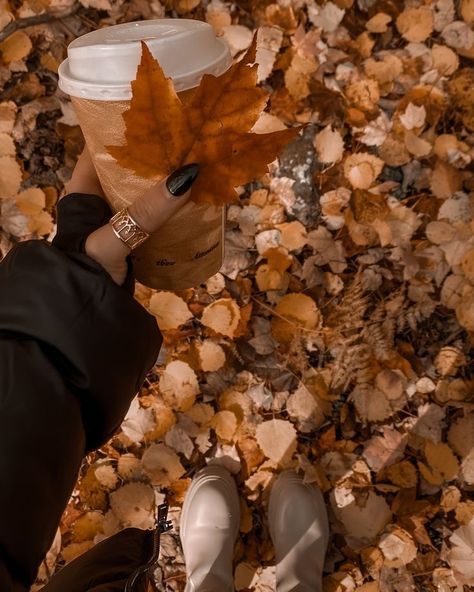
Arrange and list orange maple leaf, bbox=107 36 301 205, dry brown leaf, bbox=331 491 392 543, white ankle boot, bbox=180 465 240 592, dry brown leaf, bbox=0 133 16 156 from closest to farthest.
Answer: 1. orange maple leaf, bbox=107 36 301 205
2. white ankle boot, bbox=180 465 240 592
3. dry brown leaf, bbox=331 491 392 543
4. dry brown leaf, bbox=0 133 16 156

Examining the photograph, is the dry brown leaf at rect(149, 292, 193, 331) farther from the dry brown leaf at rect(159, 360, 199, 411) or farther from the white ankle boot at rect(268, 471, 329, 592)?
the white ankle boot at rect(268, 471, 329, 592)

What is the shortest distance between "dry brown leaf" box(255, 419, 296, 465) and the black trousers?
1.84 feet

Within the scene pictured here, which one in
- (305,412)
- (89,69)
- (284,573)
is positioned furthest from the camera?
(305,412)

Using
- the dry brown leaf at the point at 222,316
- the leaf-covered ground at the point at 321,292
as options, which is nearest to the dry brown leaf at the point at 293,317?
the leaf-covered ground at the point at 321,292

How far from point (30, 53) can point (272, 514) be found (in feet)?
4.76

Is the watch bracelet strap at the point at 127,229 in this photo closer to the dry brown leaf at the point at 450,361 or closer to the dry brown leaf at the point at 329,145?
the dry brown leaf at the point at 329,145

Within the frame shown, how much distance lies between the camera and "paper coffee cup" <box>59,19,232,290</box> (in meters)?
0.75

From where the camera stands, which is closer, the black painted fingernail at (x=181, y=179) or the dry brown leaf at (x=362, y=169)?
the black painted fingernail at (x=181, y=179)

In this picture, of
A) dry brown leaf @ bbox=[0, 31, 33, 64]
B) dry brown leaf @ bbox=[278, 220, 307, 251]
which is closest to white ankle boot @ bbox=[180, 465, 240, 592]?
dry brown leaf @ bbox=[278, 220, 307, 251]

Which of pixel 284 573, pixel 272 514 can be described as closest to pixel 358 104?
pixel 272 514

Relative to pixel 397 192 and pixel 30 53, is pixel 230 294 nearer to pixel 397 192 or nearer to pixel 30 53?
pixel 397 192

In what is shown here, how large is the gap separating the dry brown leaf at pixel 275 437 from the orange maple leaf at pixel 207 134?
2.61 ft

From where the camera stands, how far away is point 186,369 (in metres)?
1.42

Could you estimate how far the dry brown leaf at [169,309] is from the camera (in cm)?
142
